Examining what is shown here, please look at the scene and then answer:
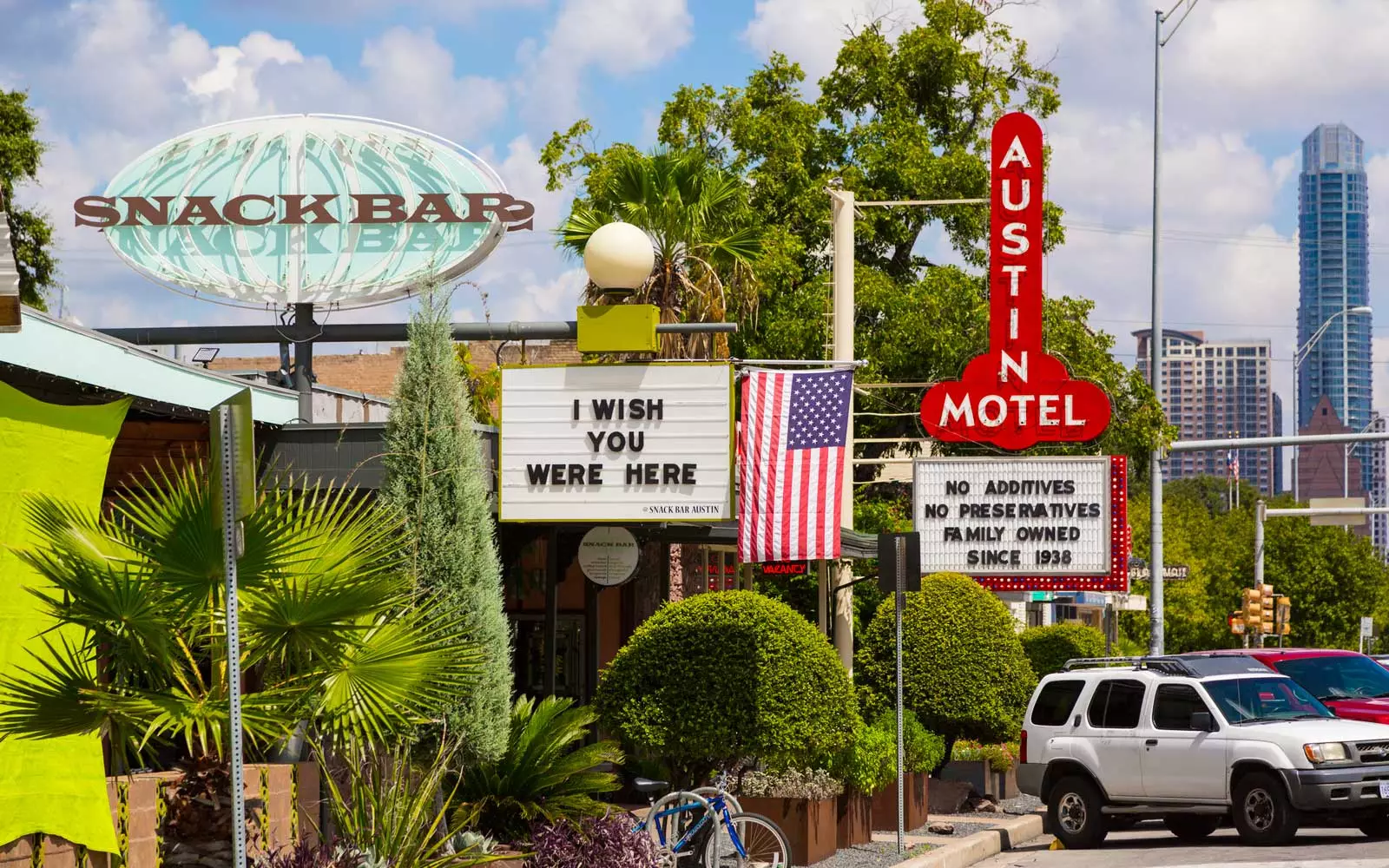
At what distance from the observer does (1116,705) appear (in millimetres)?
18516

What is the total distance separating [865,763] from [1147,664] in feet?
11.9

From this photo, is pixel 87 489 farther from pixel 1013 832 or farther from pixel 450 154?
pixel 1013 832

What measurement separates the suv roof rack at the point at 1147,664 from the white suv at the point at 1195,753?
20mm

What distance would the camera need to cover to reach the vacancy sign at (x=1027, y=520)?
2500 cm

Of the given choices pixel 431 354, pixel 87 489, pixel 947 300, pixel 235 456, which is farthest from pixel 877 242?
pixel 235 456

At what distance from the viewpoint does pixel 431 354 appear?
1286 centimetres

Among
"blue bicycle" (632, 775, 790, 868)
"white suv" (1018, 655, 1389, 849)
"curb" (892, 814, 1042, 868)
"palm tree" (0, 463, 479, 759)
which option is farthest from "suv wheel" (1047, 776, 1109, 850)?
"palm tree" (0, 463, 479, 759)

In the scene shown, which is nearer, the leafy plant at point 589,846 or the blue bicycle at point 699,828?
the leafy plant at point 589,846

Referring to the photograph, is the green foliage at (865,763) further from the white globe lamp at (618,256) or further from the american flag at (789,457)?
the white globe lamp at (618,256)

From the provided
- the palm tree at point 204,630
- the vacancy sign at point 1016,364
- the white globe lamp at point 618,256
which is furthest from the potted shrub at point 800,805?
the vacancy sign at point 1016,364

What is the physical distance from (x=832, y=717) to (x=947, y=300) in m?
19.5

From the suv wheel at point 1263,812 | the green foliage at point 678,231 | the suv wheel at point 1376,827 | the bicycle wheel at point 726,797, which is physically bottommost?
the suv wheel at point 1376,827

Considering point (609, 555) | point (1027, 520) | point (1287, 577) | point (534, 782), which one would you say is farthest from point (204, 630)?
point (1287, 577)

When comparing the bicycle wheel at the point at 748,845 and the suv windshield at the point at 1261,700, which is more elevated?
the suv windshield at the point at 1261,700
